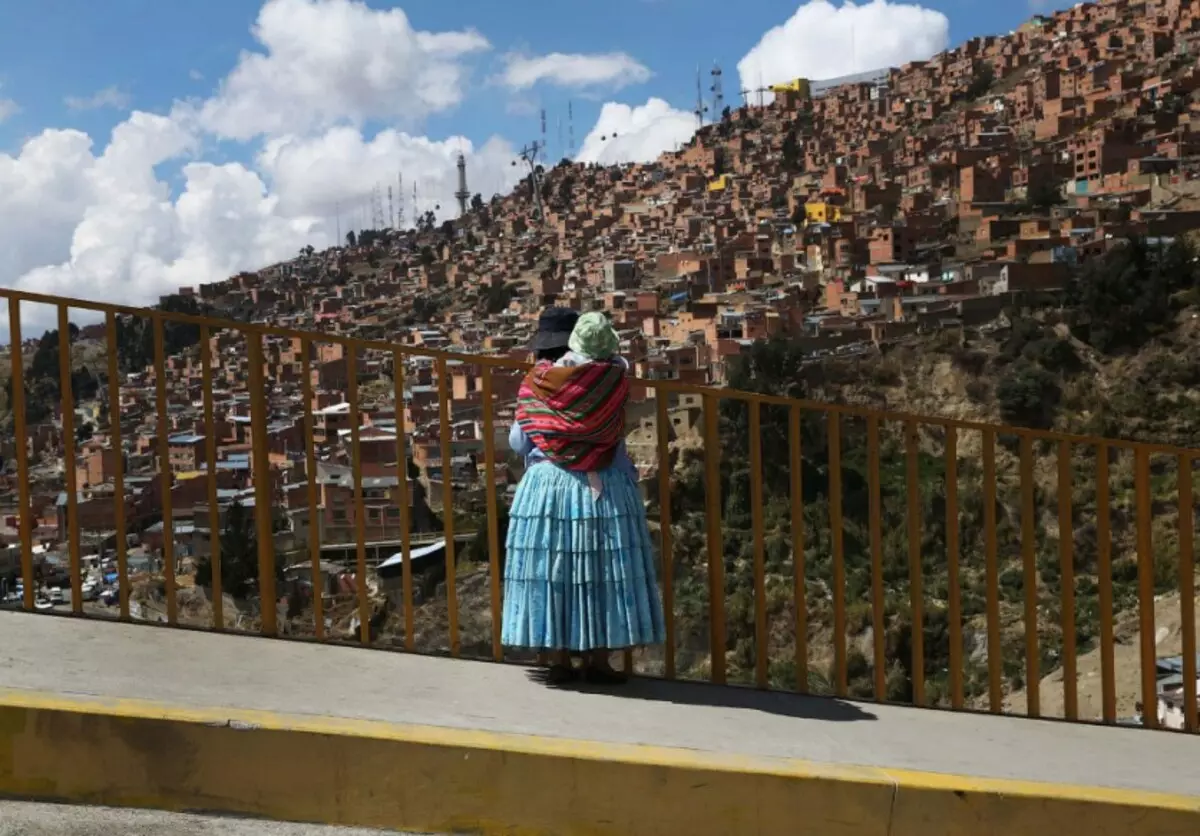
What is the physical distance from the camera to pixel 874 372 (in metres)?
33.3

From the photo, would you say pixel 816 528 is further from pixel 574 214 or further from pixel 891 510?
pixel 574 214

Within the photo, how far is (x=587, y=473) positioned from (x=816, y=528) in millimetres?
18045

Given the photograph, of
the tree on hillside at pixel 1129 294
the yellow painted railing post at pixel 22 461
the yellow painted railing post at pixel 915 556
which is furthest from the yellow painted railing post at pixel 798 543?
the tree on hillside at pixel 1129 294

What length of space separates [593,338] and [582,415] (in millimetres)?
199

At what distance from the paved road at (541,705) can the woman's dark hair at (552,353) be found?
823 millimetres

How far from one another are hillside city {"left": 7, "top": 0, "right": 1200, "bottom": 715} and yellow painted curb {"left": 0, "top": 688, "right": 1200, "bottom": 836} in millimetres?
980

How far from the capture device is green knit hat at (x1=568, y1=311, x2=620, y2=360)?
317 centimetres

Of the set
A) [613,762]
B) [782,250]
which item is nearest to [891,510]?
[613,762]

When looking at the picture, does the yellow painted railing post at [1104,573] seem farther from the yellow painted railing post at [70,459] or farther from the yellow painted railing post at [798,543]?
the yellow painted railing post at [70,459]

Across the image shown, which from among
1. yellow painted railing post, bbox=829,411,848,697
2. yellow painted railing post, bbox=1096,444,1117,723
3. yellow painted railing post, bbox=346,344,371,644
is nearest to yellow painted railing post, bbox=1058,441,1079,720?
yellow painted railing post, bbox=1096,444,1117,723

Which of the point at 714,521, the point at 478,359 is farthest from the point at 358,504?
the point at 714,521

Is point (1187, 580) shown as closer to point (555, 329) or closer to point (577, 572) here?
point (577, 572)

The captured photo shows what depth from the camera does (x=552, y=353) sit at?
10.9 ft

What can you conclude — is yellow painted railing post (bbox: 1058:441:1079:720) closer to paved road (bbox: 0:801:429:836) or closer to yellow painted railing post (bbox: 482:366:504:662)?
yellow painted railing post (bbox: 482:366:504:662)
